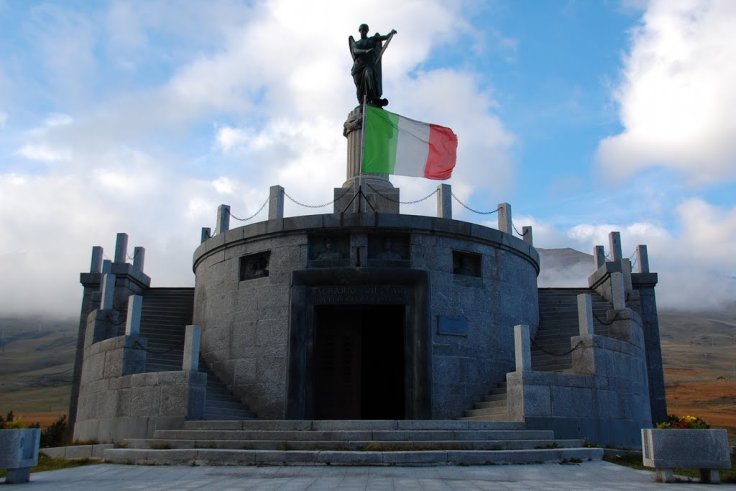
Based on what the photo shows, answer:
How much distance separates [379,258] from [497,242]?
319 cm

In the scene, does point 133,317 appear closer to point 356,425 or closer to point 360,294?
point 360,294

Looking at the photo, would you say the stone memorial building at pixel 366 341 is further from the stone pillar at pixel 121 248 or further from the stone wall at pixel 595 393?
the stone pillar at pixel 121 248

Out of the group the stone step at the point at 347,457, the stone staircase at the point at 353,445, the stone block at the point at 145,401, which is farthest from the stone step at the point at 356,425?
the stone block at the point at 145,401

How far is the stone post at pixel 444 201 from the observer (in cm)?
1786

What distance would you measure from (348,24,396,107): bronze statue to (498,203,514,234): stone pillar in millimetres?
5503

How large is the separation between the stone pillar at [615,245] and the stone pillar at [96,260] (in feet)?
53.0

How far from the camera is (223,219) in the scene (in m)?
19.2

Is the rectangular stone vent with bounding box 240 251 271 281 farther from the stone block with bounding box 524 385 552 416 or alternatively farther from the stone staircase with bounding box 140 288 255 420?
the stone block with bounding box 524 385 552 416

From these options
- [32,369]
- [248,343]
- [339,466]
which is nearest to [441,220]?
[248,343]

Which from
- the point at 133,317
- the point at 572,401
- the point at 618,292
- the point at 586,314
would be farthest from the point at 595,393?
the point at 133,317

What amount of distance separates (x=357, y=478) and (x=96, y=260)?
15.7m

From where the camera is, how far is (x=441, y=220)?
1653cm

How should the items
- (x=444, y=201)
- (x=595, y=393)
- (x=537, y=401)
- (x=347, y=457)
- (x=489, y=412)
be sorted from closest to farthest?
(x=347, y=457)
(x=537, y=401)
(x=595, y=393)
(x=489, y=412)
(x=444, y=201)

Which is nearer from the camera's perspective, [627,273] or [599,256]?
[627,273]
